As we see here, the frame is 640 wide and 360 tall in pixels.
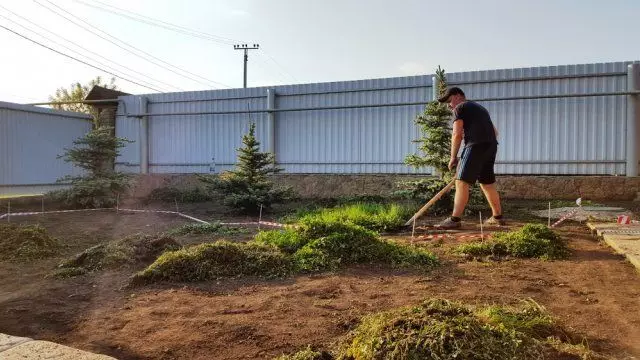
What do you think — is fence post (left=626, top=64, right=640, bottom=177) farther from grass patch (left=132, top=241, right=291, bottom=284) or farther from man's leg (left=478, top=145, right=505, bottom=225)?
grass patch (left=132, top=241, right=291, bottom=284)

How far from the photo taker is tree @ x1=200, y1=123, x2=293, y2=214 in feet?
33.2

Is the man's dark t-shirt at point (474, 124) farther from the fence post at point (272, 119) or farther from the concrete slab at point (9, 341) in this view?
the fence post at point (272, 119)

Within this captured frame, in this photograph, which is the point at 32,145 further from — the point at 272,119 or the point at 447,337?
the point at 447,337

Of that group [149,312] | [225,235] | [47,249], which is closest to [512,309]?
[149,312]

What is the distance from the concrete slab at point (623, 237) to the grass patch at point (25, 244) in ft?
20.0

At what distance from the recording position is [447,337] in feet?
7.13

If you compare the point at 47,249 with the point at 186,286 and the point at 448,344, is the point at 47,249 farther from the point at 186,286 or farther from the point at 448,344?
the point at 448,344

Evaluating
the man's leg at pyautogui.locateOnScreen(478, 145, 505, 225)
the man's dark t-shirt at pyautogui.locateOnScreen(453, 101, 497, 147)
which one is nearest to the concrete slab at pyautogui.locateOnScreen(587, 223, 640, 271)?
the man's leg at pyautogui.locateOnScreen(478, 145, 505, 225)

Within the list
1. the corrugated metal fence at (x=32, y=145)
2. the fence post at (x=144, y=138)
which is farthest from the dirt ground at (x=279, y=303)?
the fence post at (x=144, y=138)

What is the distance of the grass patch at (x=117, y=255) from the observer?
500 cm

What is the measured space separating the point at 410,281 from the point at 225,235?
12.4 ft

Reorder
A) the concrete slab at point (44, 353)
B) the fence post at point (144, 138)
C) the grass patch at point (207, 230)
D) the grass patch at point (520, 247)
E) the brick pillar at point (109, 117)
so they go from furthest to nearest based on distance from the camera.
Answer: the brick pillar at point (109, 117) → the fence post at point (144, 138) → the grass patch at point (207, 230) → the grass patch at point (520, 247) → the concrete slab at point (44, 353)

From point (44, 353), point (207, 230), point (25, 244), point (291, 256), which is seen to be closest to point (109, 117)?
point (207, 230)

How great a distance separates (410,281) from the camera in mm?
4023
